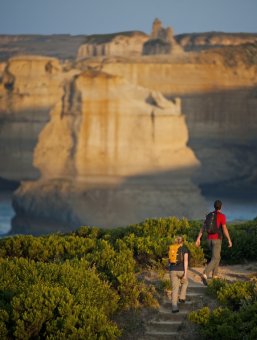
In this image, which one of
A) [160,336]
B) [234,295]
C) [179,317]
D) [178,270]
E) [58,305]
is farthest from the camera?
[178,270]

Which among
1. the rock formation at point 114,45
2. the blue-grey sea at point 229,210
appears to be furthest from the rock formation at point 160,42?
the blue-grey sea at point 229,210

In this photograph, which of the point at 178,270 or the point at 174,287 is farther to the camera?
the point at 178,270

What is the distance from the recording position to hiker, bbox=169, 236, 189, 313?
19578 millimetres

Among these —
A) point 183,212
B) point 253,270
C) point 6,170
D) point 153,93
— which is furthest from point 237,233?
point 6,170

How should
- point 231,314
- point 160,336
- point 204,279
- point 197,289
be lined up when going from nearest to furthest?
1. point 231,314
2. point 160,336
3. point 197,289
4. point 204,279

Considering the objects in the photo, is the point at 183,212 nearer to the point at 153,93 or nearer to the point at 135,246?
the point at 153,93

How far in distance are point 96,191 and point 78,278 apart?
8627cm

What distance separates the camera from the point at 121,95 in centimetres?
10700

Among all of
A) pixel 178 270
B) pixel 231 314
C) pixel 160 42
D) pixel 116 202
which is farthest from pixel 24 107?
pixel 231 314

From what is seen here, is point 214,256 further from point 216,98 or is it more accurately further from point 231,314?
point 216,98

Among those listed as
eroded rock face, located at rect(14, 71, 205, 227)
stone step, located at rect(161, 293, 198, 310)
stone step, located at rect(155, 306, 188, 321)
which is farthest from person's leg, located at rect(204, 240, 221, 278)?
eroded rock face, located at rect(14, 71, 205, 227)

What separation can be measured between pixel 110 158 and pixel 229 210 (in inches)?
1153

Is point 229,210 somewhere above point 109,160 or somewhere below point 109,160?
below

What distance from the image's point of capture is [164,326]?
63.2 feet
